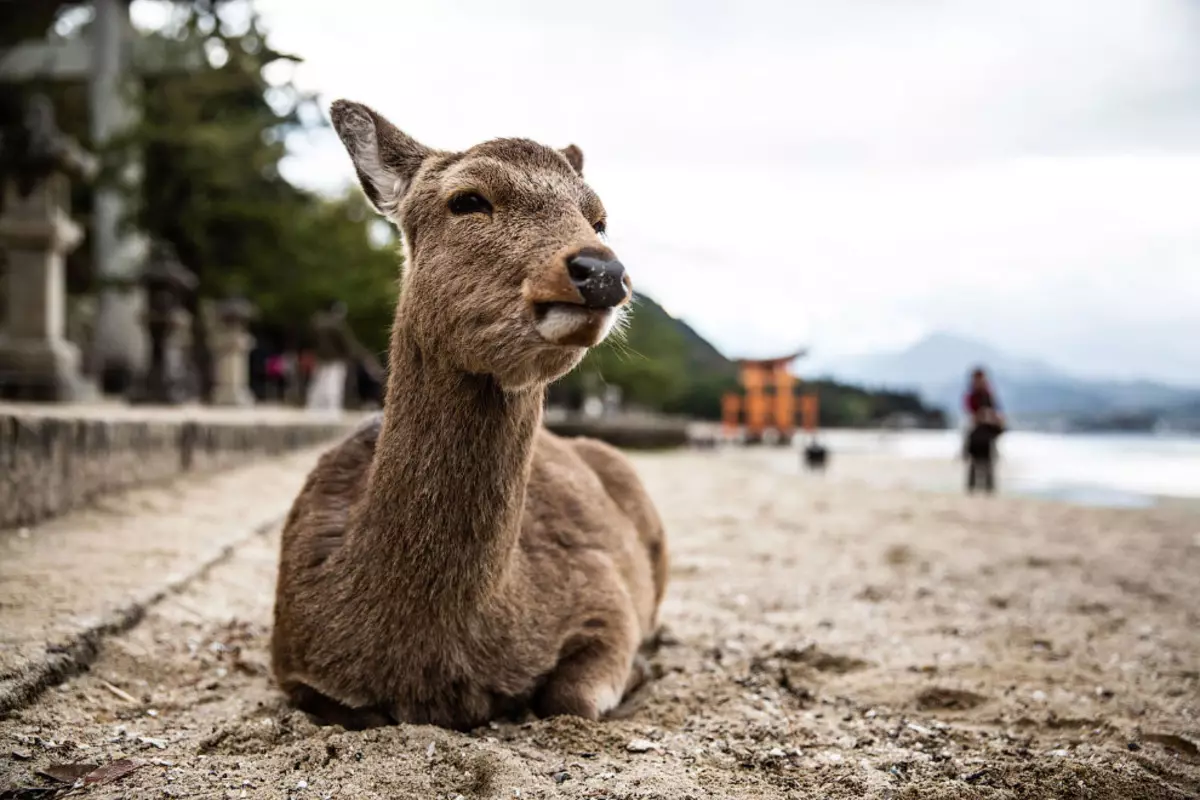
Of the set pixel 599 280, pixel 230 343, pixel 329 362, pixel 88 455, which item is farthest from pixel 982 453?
pixel 230 343

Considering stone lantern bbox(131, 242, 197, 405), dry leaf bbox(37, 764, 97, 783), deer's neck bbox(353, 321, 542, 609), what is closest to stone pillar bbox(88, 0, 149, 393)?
stone lantern bbox(131, 242, 197, 405)

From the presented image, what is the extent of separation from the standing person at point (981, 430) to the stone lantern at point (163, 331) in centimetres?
1147

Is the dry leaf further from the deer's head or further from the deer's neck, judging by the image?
the deer's head

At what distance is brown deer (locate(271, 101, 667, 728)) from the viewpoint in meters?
2.52

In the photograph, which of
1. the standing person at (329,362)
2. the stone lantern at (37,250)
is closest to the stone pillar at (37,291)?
the stone lantern at (37,250)

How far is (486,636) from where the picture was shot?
274 centimetres

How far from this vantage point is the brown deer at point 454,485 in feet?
8.26

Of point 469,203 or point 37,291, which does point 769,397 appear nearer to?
point 37,291

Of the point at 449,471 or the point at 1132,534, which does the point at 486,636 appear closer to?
the point at 449,471

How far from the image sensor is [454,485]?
8.65 ft

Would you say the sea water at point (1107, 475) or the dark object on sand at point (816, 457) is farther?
the dark object on sand at point (816, 457)

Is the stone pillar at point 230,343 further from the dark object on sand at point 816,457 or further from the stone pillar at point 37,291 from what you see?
the dark object on sand at point 816,457

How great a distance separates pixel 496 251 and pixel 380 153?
755 millimetres

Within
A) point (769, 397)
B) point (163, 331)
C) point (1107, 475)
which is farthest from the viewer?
point (769, 397)
